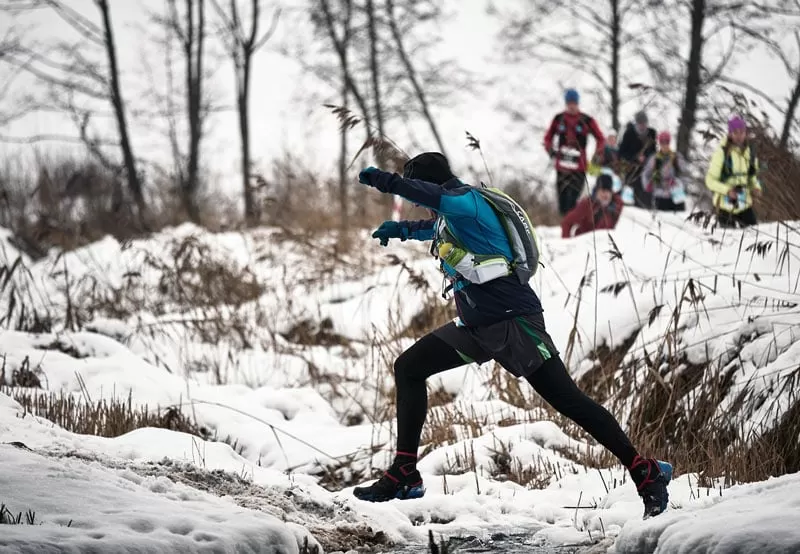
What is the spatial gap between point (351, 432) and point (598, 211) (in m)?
4.70

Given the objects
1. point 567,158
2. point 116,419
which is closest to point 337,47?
point 567,158

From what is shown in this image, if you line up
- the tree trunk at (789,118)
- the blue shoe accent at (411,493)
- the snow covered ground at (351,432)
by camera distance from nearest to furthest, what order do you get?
the snow covered ground at (351,432) → the blue shoe accent at (411,493) → the tree trunk at (789,118)

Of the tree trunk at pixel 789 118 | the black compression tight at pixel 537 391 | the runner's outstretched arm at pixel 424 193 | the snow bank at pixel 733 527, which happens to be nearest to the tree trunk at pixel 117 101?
the tree trunk at pixel 789 118

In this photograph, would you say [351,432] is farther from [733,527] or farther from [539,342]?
[733,527]

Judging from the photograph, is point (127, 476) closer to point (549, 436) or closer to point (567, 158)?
point (549, 436)

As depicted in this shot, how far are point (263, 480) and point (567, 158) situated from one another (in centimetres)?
842

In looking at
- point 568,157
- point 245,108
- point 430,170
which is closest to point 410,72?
point 245,108

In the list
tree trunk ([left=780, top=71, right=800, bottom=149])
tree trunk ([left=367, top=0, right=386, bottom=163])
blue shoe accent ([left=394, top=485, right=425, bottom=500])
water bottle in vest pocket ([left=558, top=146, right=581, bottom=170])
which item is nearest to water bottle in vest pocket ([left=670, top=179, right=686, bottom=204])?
water bottle in vest pocket ([left=558, top=146, right=581, bottom=170])

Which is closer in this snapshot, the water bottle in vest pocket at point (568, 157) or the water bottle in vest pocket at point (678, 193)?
the water bottle in vest pocket at point (568, 157)

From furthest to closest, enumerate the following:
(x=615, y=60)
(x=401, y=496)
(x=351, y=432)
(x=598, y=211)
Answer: (x=615, y=60) < (x=598, y=211) < (x=351, y=432) < (x=401, y=496)

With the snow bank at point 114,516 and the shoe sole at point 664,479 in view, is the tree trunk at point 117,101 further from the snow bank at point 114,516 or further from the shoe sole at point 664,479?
the shoe sole at point 664,479

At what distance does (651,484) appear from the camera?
4008mm

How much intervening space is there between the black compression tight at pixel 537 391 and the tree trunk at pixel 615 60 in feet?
49.4

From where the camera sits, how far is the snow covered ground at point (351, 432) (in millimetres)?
3281
